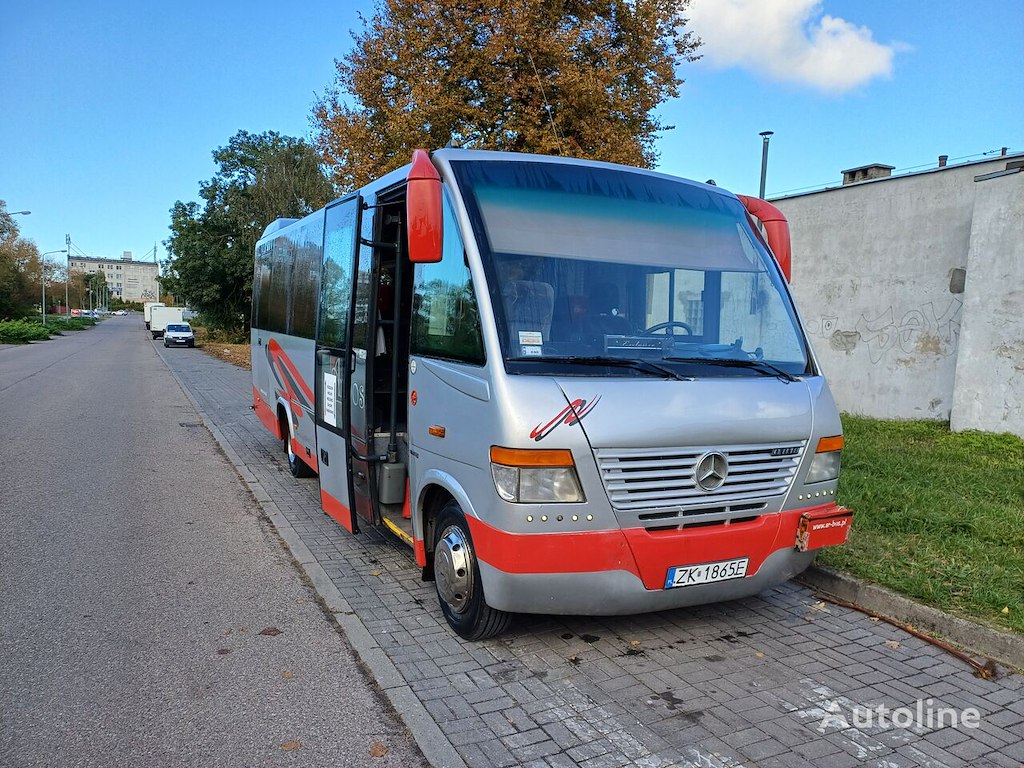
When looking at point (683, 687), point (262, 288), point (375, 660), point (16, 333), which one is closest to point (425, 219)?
point (375, 660)

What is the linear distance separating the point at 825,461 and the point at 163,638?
3940 millimetres

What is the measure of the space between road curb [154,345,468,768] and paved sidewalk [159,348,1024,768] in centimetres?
1

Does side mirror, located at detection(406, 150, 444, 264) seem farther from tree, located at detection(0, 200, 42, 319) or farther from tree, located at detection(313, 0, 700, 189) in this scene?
tree, located at detection(0, 200, 42, 319)

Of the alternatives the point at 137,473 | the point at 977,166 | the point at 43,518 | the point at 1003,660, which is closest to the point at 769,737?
the point at 1003,660

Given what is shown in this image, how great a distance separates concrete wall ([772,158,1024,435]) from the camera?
929 cm

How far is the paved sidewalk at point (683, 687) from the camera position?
10.7 ft

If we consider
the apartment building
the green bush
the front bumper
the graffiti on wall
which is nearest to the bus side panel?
the front bumper

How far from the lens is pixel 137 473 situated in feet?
28.6

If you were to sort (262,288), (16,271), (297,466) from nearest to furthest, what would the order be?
(297,466) → (262,288) → (16,271)

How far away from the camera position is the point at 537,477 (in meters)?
3.60

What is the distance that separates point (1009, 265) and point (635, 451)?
26.0ft

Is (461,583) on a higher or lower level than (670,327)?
lower

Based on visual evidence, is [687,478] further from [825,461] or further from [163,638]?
[163,638]

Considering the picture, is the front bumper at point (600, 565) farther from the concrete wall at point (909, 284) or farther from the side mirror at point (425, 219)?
the concrete wall at point (909, 284)
